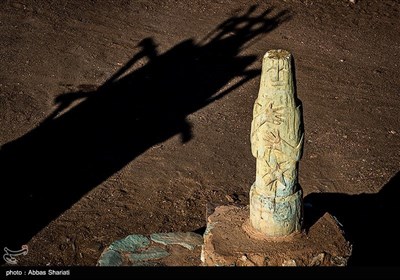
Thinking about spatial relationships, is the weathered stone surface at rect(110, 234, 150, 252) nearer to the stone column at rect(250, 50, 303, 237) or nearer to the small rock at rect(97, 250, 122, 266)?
the small rock at rect(97, 250, 122, 266)

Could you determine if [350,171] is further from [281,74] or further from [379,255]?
[281,74]

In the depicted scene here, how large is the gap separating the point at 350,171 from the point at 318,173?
0.47 metres

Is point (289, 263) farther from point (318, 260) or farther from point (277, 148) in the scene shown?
point (277, 148)

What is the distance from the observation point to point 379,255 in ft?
26.2

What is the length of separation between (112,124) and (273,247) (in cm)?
451

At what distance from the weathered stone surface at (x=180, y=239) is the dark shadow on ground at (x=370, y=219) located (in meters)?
1.46

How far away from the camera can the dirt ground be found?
841 centimetres

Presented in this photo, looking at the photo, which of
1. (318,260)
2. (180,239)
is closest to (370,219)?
(318,260)

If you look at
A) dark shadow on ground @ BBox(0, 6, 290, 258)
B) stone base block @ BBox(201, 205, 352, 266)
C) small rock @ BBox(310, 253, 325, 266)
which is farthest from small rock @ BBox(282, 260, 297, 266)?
dark shadow on ground @ BBox(0, 6, 290, 258)

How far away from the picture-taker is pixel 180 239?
7.43m

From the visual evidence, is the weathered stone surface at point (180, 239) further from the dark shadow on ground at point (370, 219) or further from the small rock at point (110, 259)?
the dark shadow on ground at point (370, 219)

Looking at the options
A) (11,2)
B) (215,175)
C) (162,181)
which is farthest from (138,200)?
(11,2)

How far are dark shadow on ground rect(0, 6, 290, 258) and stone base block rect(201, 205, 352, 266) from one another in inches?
105

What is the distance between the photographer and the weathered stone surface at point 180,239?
7.34 meters
